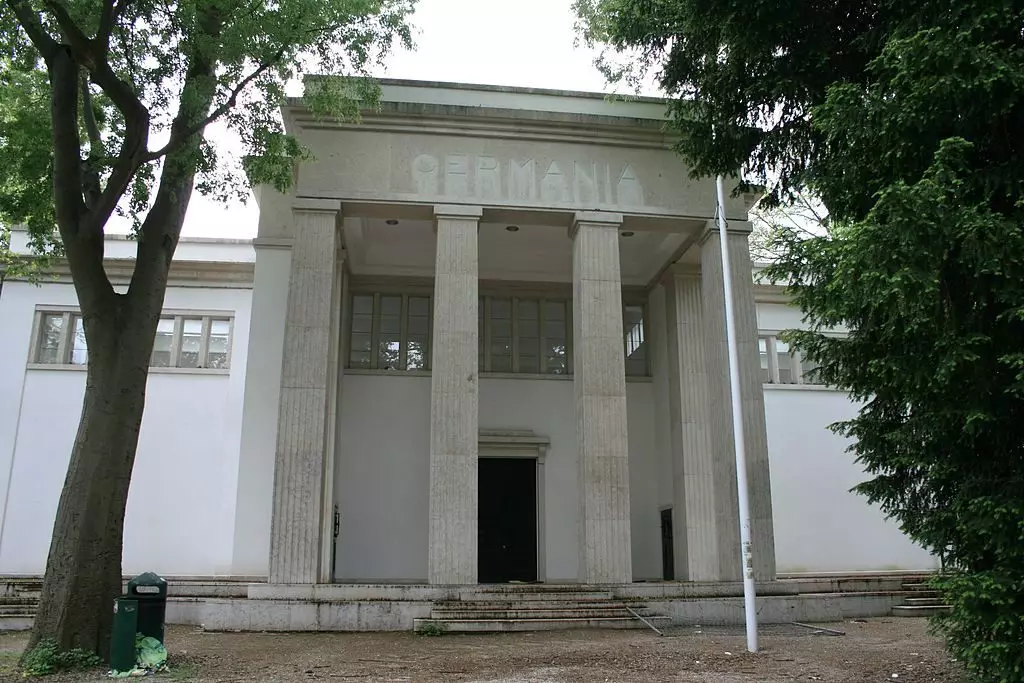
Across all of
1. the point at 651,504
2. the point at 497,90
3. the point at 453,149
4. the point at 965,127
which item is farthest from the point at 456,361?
the point at 965,127

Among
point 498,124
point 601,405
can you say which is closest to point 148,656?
point 601,405

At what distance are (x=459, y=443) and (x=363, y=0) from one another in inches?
285

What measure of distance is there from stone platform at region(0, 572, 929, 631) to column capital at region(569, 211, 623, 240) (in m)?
6.70

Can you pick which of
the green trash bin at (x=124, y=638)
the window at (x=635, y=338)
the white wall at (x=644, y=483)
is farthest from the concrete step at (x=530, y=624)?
the window at (x=635, y=338)

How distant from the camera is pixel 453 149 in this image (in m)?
15.5

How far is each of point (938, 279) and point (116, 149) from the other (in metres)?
10.7

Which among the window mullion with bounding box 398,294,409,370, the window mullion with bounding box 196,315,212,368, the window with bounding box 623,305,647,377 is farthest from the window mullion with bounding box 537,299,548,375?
the window mullion with bounding box 196,315,212,368

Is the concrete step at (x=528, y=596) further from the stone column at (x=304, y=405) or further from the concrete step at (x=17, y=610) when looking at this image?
the concrete step at (x=17, y=610)

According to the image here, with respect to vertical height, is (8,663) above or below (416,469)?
below

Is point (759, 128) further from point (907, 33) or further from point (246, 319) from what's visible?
point (246, 319)

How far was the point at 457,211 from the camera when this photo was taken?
50.0 feet

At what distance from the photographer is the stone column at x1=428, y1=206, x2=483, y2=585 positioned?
13.6 metres

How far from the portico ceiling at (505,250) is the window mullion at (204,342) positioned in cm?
426

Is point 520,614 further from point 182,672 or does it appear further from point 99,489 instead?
point 99,489
